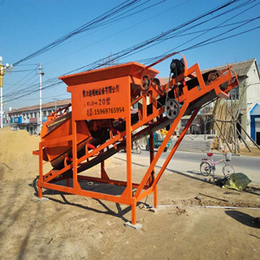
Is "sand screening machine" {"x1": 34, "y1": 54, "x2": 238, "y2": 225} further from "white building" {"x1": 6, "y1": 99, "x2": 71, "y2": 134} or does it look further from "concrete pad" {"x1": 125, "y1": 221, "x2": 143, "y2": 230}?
"white building" {"x1": 6, "y1": 99, "x2": 71, "y2": 134}

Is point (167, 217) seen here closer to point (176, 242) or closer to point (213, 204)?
point (176, 242)

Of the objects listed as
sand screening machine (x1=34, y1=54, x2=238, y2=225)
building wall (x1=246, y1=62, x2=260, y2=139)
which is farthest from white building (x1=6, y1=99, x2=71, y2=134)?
sand screening machine (x1=34, y1=54, x2=238, y2=225)

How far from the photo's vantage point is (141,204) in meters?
6.11

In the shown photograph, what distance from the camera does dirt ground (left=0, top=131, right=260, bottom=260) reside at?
12.5ft

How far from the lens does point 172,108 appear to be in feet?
13.9

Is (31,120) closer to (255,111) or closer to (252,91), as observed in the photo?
(252,91)

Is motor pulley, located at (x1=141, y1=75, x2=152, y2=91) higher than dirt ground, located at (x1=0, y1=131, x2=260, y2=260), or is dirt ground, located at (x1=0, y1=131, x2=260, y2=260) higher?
motor pulley, located at (x1=141, y1=75, x2=152, y2=91)

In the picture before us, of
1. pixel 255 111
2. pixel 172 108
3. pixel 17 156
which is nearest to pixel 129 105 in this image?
pixel 172 108

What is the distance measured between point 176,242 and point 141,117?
2472mm

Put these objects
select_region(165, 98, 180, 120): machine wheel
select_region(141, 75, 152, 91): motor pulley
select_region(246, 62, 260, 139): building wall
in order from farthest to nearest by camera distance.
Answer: select_region(246, 62, 260, 139): building wall < select_region(141, 75, 152, 91): motor pulley < select_region(165, 98, 180, 120): machine wheel

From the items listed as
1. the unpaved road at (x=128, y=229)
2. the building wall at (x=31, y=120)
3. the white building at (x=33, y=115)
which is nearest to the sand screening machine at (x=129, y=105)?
the unpaved road at (x=128, y=229)

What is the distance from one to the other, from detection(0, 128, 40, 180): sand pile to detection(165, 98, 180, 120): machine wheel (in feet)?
27.4

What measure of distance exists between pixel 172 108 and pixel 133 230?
8.28ft

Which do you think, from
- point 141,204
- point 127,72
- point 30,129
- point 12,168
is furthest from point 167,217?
point 30,129
